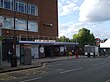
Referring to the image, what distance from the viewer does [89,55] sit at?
187ft

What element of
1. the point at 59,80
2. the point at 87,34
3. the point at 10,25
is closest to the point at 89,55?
the point at 10,25

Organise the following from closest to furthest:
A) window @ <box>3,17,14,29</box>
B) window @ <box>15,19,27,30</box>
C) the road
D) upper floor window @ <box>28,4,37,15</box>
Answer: the road → window @ <box>3,17,14,29</box> → window @ <box>15,19,27,30</box> → upper floor window @ <box>28,4,37,15</box>

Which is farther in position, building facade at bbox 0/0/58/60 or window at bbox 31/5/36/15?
window at bbox 31/5/36/15

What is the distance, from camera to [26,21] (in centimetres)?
5134

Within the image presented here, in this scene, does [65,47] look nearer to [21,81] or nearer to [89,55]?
[89,55]

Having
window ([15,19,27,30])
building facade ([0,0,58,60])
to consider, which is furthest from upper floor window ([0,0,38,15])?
window ([15,19,27,30])

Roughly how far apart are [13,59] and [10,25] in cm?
2038

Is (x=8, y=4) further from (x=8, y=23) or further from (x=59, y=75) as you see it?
(x=59, y=75)

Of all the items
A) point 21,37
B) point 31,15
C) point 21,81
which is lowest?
point 21,81

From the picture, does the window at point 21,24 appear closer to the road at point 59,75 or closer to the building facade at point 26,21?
the building facade at point 26,21

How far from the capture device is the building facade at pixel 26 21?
4575 cm

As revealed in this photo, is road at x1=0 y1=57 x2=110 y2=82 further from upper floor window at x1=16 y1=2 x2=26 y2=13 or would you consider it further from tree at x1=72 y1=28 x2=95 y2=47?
tree at x1=72 y1=28 x2=95 y2=47

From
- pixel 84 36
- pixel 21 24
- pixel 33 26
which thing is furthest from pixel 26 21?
Answer: pixel 84 36

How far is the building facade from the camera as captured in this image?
45.8m
